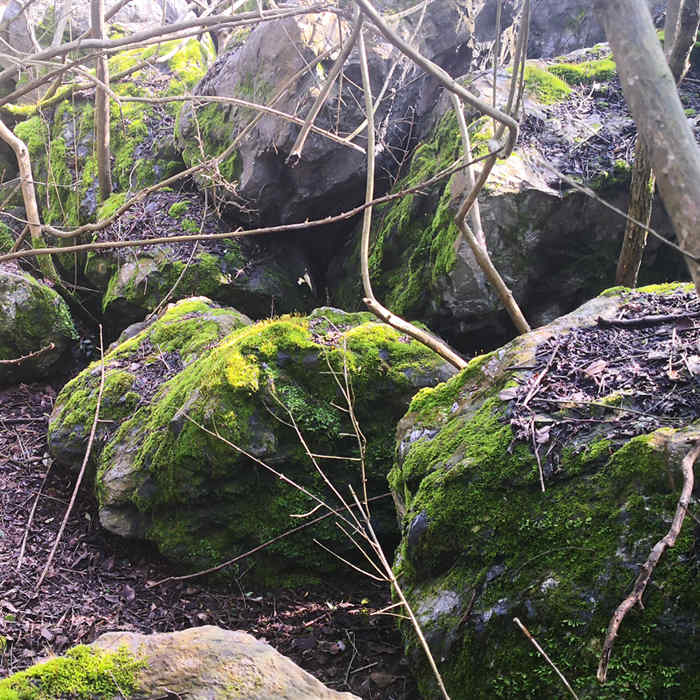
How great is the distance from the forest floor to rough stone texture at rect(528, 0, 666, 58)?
27.1 ft

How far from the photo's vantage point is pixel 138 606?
155 inches

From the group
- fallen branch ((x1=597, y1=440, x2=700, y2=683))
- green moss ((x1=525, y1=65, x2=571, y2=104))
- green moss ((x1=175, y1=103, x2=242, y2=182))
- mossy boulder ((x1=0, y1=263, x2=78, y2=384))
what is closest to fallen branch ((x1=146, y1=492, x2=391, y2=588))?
fallen branch ((x1=597, y1=440, x2=700, y2=683))

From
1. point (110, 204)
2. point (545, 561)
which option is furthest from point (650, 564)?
point (110, 204)

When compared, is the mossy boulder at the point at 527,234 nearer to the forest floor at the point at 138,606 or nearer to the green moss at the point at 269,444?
the green moss at the point at 269,444

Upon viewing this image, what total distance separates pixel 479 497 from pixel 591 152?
4.27 m

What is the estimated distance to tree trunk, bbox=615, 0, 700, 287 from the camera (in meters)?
3.91

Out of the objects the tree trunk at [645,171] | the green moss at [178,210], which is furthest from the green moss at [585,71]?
the green moss at [178,210]

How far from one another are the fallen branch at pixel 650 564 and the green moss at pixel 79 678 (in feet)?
5.32

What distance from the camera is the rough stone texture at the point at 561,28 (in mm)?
8617

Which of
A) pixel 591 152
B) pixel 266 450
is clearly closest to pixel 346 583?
pixel 266 450

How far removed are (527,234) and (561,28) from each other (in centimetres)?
526

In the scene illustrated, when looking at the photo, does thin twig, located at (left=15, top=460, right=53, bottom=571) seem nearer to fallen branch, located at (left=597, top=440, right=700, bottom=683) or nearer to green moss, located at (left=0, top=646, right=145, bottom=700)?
green moss, located at (left=0, top=646, right=145, bottom=700)

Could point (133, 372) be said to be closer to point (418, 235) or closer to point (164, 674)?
point (418, 235)

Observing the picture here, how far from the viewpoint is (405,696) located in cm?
299
